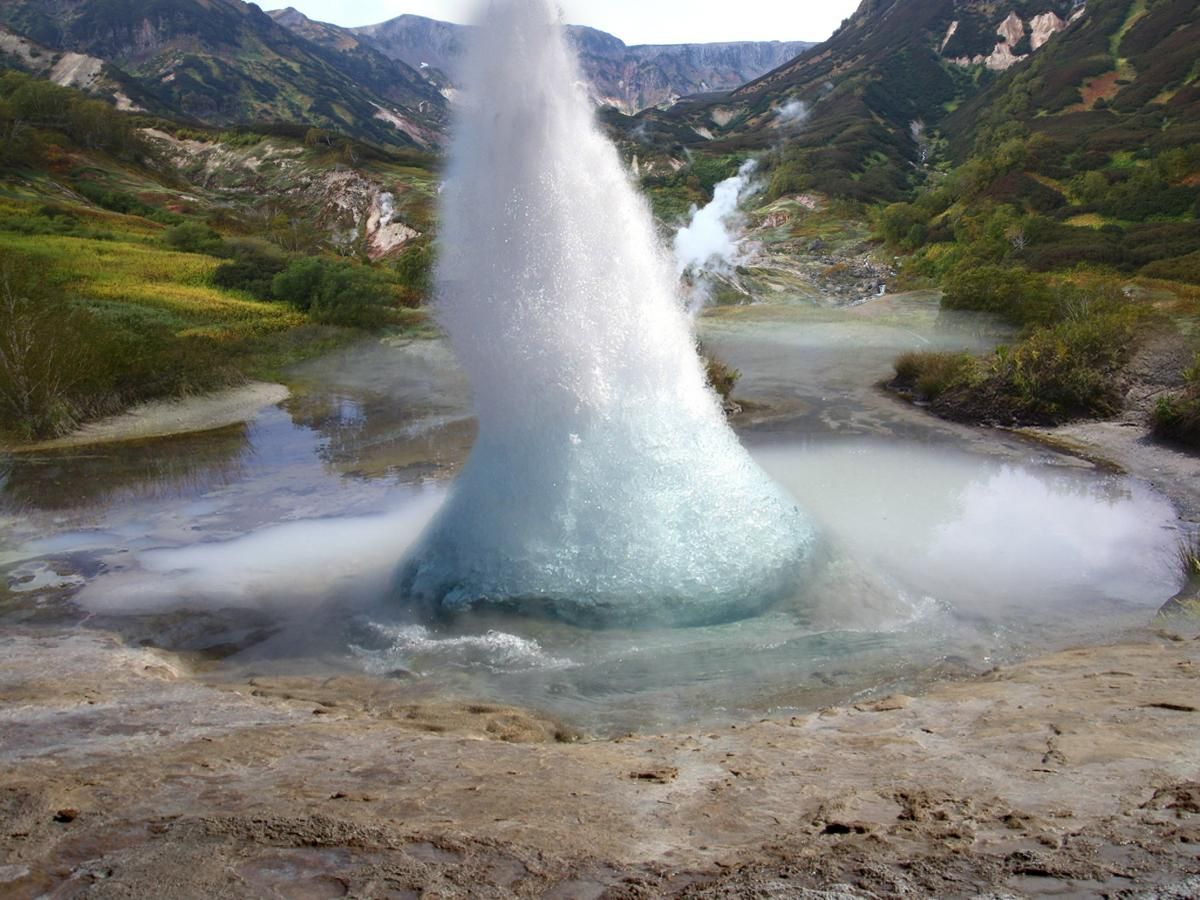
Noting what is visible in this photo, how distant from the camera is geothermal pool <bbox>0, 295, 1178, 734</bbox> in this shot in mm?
6695

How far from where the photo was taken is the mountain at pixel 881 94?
69.9 metres

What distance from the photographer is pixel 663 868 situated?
10.3 feet

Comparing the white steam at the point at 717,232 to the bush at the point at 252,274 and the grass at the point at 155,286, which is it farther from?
the bush at the point at 252,274

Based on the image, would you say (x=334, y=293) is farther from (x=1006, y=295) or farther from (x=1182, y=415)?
(x=1182, y=415)

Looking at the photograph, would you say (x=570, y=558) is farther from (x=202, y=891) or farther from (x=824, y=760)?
(x=202, y=891)

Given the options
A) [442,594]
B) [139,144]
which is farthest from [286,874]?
[139,144]

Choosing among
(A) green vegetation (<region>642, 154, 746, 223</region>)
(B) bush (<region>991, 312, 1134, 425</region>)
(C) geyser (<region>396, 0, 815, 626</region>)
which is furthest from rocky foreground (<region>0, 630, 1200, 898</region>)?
(A) green vegetation (<region>642, 154, 746, 223</region>)

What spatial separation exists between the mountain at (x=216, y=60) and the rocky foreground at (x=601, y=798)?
138 m

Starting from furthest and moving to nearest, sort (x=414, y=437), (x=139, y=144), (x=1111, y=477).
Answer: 1. (x=139, y=144)
2. (x=414, y=437)
3. (x=1111, y=477)

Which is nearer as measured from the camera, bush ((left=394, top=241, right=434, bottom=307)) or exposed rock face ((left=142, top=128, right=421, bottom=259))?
bush ((left=394, top=241, right=434, bottom=307))

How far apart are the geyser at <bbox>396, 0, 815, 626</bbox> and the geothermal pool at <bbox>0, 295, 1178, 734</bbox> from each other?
546 millimetres

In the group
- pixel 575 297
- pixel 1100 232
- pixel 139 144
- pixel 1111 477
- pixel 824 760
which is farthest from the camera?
pixel 139 144

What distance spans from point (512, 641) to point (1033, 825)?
4.58m

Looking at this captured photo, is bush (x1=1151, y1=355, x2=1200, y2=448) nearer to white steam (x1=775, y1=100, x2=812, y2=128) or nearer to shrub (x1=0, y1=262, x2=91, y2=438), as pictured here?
shrub (x1=0, y1=262, x2=91, y2=438)
